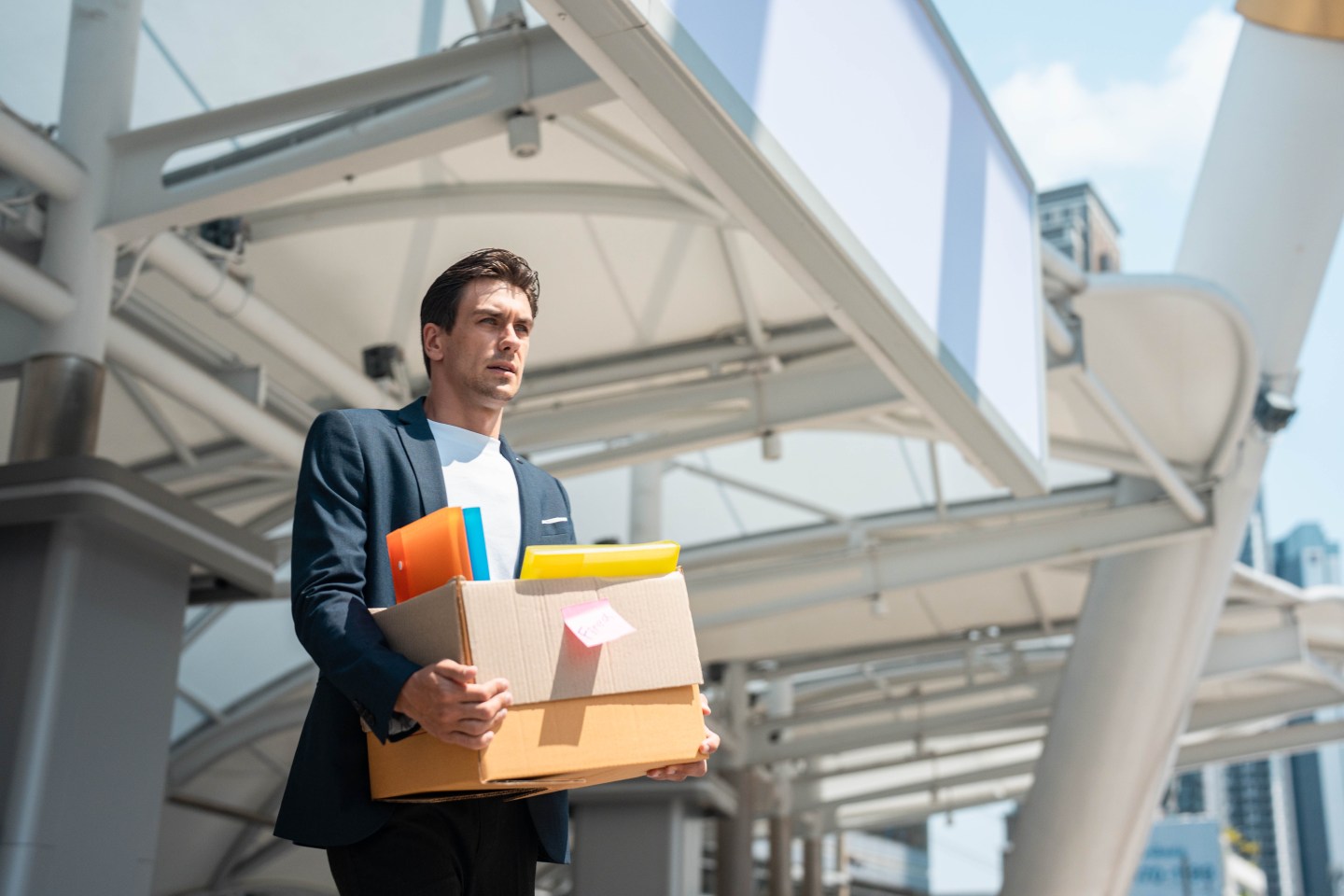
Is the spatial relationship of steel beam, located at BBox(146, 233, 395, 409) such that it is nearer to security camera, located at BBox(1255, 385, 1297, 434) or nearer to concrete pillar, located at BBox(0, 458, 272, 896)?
concrete pillar, located at BBox(0, 458, 272, 896)

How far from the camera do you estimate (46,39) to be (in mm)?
8906

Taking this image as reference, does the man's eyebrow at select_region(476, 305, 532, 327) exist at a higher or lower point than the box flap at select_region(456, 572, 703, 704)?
higher

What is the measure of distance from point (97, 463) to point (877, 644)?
21858 mm

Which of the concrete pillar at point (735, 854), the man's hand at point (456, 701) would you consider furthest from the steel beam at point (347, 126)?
the concrete pillar at point (735, 854)

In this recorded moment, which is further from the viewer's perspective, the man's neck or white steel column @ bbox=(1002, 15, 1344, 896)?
white steel column @ bbox=(1002, 15, 1344, 896)

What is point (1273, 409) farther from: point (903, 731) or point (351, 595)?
point (903, 731)

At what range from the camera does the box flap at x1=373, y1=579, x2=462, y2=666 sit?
2289 mm

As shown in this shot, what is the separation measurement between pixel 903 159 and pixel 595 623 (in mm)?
4520

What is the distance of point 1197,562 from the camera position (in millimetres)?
16266

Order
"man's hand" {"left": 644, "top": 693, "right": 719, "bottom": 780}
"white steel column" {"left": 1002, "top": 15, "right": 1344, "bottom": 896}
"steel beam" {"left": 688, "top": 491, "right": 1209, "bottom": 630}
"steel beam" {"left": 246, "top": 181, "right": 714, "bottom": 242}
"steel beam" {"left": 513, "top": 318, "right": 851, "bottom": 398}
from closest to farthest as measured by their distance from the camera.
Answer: "man's hand" {"left": 644, "top": 693, "right": 719, "bottom": 780} → "steel beam" {"left": 246, "top": 181, "right": 714, "bottom": 242} → "steel beam" {"left": 513, "top": 318, "right": 851, "bottom": 398} → "white steel column" {"left": 1002, "top": 15, "right": 1344, "bottom": 896} → "steel beam" {"left": 688, "top": 491, "right": 1209, "bottom": 630}

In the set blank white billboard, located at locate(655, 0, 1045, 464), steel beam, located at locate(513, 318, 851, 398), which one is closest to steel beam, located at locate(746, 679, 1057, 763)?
steel beam, located at locate(513, 318, 851, 398)

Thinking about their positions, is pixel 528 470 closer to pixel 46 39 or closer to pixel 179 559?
pixel 179 559

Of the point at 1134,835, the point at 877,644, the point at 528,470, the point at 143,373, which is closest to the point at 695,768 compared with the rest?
the point at 528,470

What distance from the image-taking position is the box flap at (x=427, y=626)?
229 centimetres
